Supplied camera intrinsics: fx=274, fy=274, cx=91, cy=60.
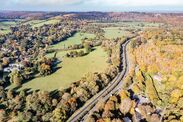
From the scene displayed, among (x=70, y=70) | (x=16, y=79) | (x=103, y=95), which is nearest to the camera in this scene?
(x=103, y=95)

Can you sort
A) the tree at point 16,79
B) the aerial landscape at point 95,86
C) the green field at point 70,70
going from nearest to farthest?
the aerial landscape at point 95,86 → the green field at point 70,70 → the tree at point 16,79

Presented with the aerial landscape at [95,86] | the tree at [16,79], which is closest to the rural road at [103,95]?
the aerial landscape at [95,86]

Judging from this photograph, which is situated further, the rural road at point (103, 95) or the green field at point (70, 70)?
the green field at point (70, 70)

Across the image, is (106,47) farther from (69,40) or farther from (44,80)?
(44,80)

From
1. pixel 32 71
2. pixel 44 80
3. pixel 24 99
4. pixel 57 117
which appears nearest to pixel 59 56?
pixel 32 71

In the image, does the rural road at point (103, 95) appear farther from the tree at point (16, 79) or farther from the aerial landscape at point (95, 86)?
the tree at point (16, 79)

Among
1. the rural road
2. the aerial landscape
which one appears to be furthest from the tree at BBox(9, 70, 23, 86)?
the rural road

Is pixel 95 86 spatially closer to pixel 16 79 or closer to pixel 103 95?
pixel 103 95

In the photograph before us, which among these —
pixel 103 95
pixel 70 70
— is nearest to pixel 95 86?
pixel 103 95

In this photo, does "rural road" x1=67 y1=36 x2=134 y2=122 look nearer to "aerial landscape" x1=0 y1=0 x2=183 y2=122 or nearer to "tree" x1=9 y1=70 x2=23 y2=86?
"aerial landscape" x1=0 y1=0 x2=183 y2=122
